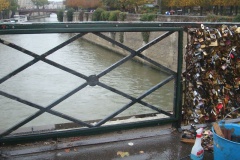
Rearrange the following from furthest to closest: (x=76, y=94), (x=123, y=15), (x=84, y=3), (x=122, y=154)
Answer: (x=84, y=3), (x=123, y=15), (x=76, y=94), (x=122, y=154)

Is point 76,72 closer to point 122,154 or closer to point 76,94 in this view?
point 122,154

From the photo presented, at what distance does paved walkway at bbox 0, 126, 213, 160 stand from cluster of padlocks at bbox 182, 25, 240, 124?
0.36 m

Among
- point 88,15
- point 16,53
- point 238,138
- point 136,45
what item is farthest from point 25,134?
point 88,15

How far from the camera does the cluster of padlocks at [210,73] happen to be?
9.66 feet

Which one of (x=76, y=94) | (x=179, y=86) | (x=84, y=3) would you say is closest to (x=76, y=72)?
(x=179, y=86)

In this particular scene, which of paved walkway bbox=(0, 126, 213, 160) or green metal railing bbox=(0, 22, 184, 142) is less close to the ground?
green metal railing bbox=(0, 22, 184, 142)

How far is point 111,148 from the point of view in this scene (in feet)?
8.89

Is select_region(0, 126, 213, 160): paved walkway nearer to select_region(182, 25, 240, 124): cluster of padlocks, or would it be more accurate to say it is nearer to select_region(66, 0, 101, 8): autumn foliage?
select_region(182, 25, 240, 124): cluster of padlocks

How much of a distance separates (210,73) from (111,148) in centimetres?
118

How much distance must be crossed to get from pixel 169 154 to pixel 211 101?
31.4 inches

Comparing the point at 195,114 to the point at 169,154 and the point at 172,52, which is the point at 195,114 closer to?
the point at 169,154

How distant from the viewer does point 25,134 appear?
105 inches

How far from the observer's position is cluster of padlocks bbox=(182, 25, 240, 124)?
294cm

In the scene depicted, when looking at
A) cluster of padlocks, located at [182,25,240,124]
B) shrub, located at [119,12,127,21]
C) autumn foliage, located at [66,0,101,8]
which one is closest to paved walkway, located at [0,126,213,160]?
cluster of padlocks, located at [182,25,240,124]
